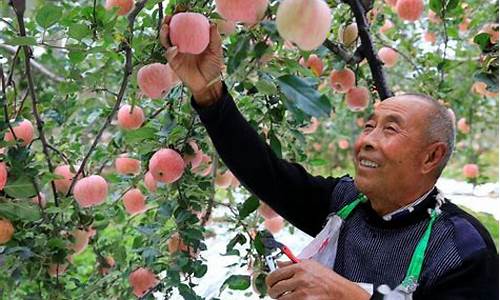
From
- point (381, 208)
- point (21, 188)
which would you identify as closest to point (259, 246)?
point (381, 208)

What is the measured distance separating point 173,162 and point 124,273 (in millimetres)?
289

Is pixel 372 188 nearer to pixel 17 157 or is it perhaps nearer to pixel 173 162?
pixel 173 162

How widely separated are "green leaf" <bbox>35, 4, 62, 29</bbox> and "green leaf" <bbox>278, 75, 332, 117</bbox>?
1.62 ft

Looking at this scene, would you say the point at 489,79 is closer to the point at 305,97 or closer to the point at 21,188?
the point at 305,97

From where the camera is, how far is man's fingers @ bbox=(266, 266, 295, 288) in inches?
33.8

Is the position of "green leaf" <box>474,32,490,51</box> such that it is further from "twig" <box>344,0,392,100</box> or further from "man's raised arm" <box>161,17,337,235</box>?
"man's raised arm" <box>161,17,337,235</box>

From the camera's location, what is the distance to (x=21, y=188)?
1.03m

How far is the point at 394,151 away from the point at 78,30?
0.53 metres

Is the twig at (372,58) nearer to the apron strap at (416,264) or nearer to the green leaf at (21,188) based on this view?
→ the apron strap at (416,264)

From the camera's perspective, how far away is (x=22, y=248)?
1.06m

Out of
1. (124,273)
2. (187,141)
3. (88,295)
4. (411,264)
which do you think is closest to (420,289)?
(411,264)

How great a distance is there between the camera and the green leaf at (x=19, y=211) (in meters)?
1.02

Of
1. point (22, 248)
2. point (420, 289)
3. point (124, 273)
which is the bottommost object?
point (420, 289)

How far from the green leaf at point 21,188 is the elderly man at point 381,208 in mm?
325
